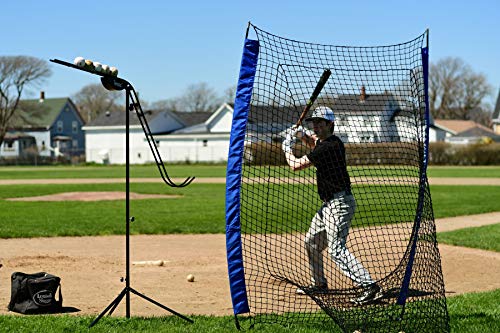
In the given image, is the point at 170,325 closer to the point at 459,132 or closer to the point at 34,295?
the point at 34,295

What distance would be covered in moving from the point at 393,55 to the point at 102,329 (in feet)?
13.2

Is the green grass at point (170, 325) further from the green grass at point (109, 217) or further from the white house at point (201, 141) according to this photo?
the white house at point (201, 141)

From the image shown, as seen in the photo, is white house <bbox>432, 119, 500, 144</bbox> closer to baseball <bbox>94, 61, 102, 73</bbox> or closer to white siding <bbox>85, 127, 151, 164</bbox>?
white siding <bbox>85, 127, 151, 164</bbox>

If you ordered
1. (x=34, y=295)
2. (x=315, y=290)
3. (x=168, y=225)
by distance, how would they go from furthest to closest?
(x=168, y=225)
(x=315, y=290)
(x=34, y=295)

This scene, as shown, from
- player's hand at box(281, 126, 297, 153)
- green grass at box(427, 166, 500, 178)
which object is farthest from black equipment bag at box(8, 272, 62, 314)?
Answer: green grass at box(427, 166, 500, 178)

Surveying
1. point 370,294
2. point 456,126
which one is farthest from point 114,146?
point 370,294

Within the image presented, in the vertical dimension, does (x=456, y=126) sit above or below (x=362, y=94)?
above

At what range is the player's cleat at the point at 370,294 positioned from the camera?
7.48 meters

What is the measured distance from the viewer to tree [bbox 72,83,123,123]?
109312mm

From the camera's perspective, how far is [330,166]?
769cm

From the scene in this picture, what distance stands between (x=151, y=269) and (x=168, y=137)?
220 feet

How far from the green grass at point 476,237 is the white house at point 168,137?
5633cm

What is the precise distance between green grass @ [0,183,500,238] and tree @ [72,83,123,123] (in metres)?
83.9

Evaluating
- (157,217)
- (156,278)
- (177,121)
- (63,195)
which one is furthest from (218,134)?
(156,278)
